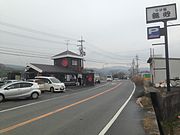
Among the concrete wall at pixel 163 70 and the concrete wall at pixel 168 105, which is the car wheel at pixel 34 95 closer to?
the concrete wall at pixel 168 105

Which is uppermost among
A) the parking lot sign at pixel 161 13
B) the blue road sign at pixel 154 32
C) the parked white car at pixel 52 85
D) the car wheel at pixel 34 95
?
the parking lot sign at pixel 161 13

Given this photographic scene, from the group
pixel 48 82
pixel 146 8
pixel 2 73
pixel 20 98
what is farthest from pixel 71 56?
pixel 146 8

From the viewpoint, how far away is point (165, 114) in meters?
9.84

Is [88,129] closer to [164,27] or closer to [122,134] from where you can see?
[122,134]

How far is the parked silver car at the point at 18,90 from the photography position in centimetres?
1953

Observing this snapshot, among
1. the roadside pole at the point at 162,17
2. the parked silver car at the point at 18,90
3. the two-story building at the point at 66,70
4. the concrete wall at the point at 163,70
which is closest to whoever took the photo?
the roadside pole at the point at 162,17

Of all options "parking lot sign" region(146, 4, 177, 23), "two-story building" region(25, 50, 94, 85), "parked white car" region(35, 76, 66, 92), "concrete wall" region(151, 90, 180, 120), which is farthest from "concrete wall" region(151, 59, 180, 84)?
"concrete wall" region(151, 90, 180, 120)

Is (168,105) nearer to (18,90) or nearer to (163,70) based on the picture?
(18,90)

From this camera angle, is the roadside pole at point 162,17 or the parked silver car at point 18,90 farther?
the parked silver car at point 18,90

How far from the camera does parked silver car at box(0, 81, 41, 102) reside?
1953cm

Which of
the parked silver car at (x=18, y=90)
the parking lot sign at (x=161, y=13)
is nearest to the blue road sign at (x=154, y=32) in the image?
the parking lot sign at (x=161, y=13)

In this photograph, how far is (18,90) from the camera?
790 inches

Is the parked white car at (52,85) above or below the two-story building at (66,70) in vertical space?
below

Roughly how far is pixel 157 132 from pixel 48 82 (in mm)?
24744
